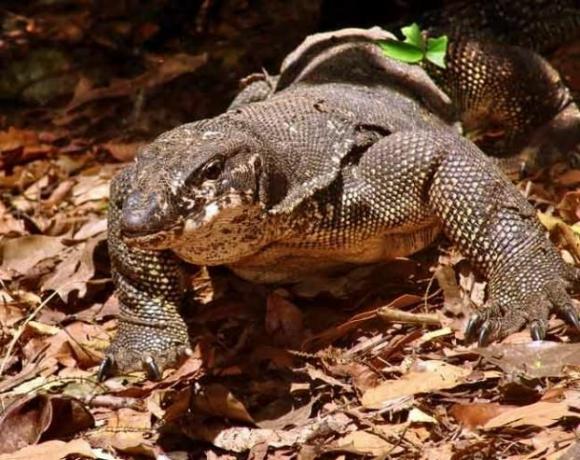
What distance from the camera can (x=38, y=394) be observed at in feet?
15.3

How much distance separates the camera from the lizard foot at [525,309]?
469 cm

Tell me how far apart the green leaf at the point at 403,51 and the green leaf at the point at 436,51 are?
0.19 feet

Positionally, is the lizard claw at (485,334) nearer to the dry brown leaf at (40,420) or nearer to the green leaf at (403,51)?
the dry brown leaf at (40,420)

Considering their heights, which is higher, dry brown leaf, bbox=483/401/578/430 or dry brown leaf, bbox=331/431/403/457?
dry brown leaf, bbox=483/401/578/430

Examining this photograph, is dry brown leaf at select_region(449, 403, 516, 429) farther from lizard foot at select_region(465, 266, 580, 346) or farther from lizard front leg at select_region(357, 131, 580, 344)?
lizard front leg at select_region(357, 131, 580, 344)

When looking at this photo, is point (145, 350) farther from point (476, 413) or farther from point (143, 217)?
point (476, 413)

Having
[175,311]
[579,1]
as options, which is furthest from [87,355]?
[579,1]

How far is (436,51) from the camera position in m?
6.21

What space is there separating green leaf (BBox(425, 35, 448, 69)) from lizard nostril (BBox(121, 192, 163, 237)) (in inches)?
100

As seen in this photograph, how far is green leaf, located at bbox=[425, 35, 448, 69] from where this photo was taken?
6.17m

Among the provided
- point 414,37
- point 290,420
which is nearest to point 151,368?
point 290,420

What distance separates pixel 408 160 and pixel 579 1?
2954 millimetres

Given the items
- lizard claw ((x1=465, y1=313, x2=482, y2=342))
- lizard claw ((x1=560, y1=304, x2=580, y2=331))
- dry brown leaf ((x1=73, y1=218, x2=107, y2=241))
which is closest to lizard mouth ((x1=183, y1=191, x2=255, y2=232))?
lizard claw ((x1=465, y1=313, x2=482, y2=342))

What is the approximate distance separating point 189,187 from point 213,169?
6.7 inches
